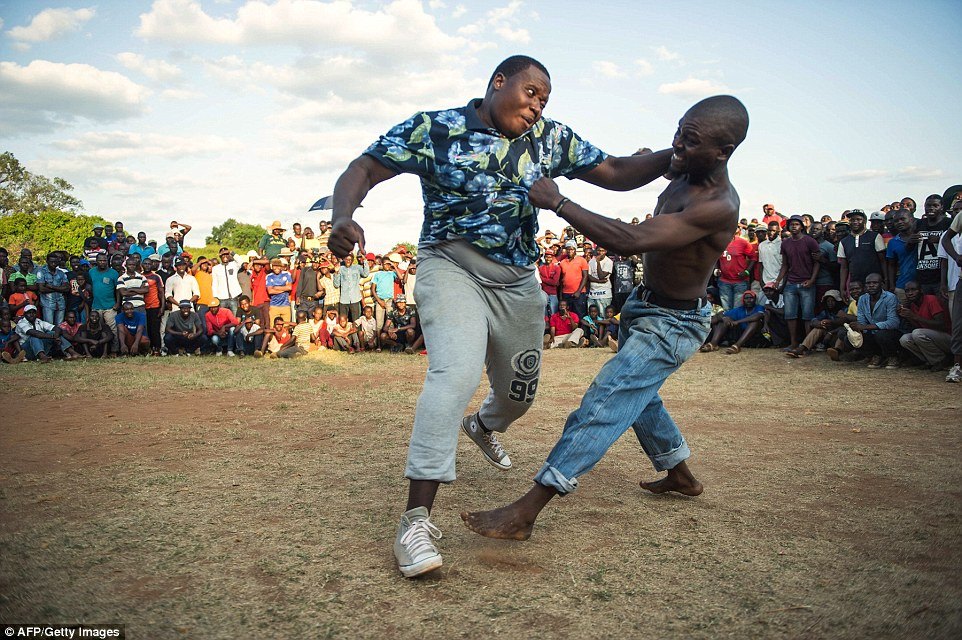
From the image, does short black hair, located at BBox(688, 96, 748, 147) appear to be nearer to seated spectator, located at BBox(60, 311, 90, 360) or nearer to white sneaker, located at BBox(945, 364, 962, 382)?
white sneaker, located at BBox(945, 364, 962, 382)

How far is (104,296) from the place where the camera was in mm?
13930

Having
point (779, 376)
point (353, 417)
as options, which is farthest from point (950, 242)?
point (353, 417)

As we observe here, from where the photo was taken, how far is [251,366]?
1165 cm

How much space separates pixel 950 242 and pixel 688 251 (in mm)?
7112

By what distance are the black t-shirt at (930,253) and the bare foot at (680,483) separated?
759 cm

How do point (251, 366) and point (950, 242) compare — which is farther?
point (251, 366)

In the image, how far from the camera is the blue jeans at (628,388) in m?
3.30

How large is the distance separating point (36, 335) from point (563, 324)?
32.1 feet

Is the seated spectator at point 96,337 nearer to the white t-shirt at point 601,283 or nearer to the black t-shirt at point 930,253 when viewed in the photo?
the white t-shirt at point 601,283

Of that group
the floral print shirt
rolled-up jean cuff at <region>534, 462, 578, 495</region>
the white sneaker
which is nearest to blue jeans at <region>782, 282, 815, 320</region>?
the white sneaker

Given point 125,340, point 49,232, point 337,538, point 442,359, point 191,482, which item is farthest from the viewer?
point 49,232

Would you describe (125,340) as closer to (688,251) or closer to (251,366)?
(251,366)

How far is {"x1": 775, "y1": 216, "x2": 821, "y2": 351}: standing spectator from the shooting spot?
11.6 meters

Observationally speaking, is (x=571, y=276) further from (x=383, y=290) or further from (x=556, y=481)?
(x=556, y=481)
